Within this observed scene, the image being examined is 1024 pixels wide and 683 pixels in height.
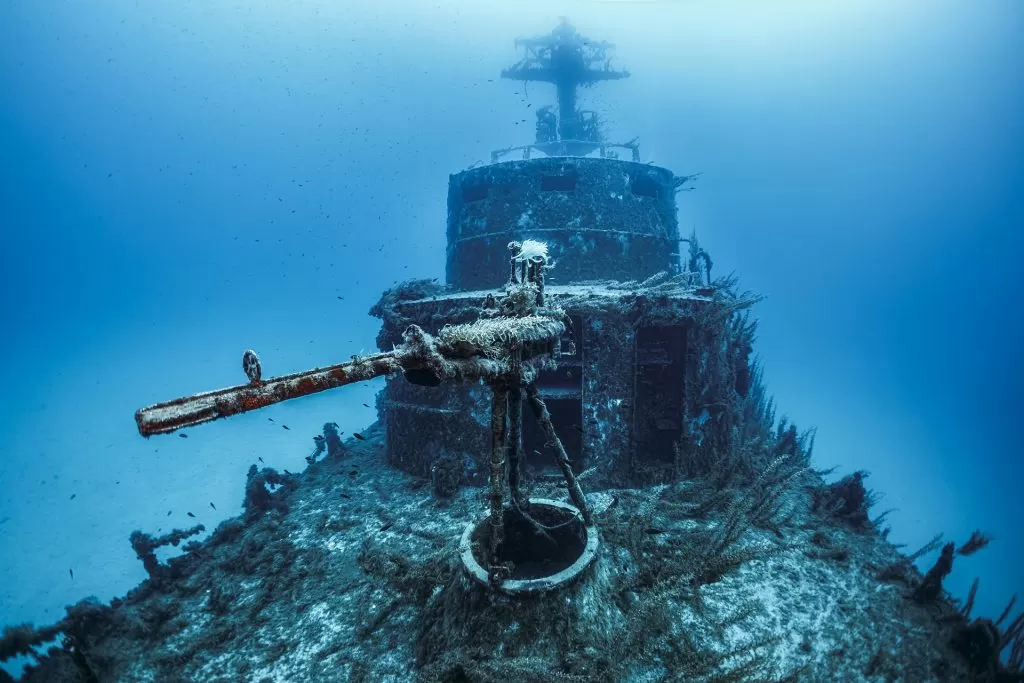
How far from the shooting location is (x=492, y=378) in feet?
12.1

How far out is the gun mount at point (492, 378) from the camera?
2100 mm

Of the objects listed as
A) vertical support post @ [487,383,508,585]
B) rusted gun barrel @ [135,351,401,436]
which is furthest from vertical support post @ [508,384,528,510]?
rusted gun barrel @ [135,351,401,436]

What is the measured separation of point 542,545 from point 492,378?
3.13m

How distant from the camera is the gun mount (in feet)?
6.89

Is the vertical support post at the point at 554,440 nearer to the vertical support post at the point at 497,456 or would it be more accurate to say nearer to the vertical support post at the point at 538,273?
the vertical support post at the point at 497,456

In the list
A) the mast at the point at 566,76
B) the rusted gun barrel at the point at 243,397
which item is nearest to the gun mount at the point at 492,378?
the rusted gun barrel at the point at 243,397

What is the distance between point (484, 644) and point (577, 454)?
17.4ft

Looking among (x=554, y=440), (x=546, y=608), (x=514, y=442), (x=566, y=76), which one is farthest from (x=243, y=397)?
(x=566, y=76)

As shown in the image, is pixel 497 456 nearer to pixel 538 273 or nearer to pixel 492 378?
pixel 492 378

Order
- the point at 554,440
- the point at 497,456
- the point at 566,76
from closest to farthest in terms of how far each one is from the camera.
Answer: the point at 497,456 < the point at 554,440 < the point at 566,76

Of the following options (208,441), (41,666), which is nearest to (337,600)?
(41,666)

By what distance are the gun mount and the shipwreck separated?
2 centimetres

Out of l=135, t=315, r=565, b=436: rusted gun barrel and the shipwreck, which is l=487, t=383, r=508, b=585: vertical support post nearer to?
the shipwreck

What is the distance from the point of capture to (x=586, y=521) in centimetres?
509
